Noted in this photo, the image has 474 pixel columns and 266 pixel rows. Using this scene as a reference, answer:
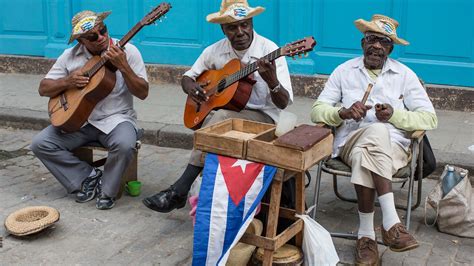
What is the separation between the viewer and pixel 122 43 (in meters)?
4.63

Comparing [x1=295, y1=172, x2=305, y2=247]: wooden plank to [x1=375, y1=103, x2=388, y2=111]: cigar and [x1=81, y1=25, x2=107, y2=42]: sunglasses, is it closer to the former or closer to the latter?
[x1=375, y1=103, x2=388, y2=111]: cigar

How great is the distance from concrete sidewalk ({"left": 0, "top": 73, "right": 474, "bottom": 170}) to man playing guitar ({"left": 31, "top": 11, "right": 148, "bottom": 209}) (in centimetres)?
144

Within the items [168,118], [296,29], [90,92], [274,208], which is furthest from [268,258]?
[296,29]

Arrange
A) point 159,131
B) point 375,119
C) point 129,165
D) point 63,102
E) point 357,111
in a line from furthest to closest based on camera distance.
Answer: point 159,131
point 129,165
point 63,102
point 375,119
point 357,111

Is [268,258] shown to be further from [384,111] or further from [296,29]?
[296,29]

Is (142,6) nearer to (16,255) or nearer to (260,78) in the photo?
(260,78)

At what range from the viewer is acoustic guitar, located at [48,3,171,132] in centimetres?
463

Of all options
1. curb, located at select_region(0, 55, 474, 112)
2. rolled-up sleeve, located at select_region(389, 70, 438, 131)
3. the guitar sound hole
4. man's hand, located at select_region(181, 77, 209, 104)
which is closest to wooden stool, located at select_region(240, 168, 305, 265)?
rolled-up sleeve, located at select_region(389, 70, 438, 131)

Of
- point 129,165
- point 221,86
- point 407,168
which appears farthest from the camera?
point 129,165

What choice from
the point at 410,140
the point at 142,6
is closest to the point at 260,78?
the point at 410,140

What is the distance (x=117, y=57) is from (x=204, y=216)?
1.51 meters

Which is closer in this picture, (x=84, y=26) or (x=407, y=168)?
(x=407, y=168)

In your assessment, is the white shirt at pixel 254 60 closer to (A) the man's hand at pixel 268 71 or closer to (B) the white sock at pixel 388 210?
(A) the man's hand at pixel 268 71

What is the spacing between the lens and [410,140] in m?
4.23
